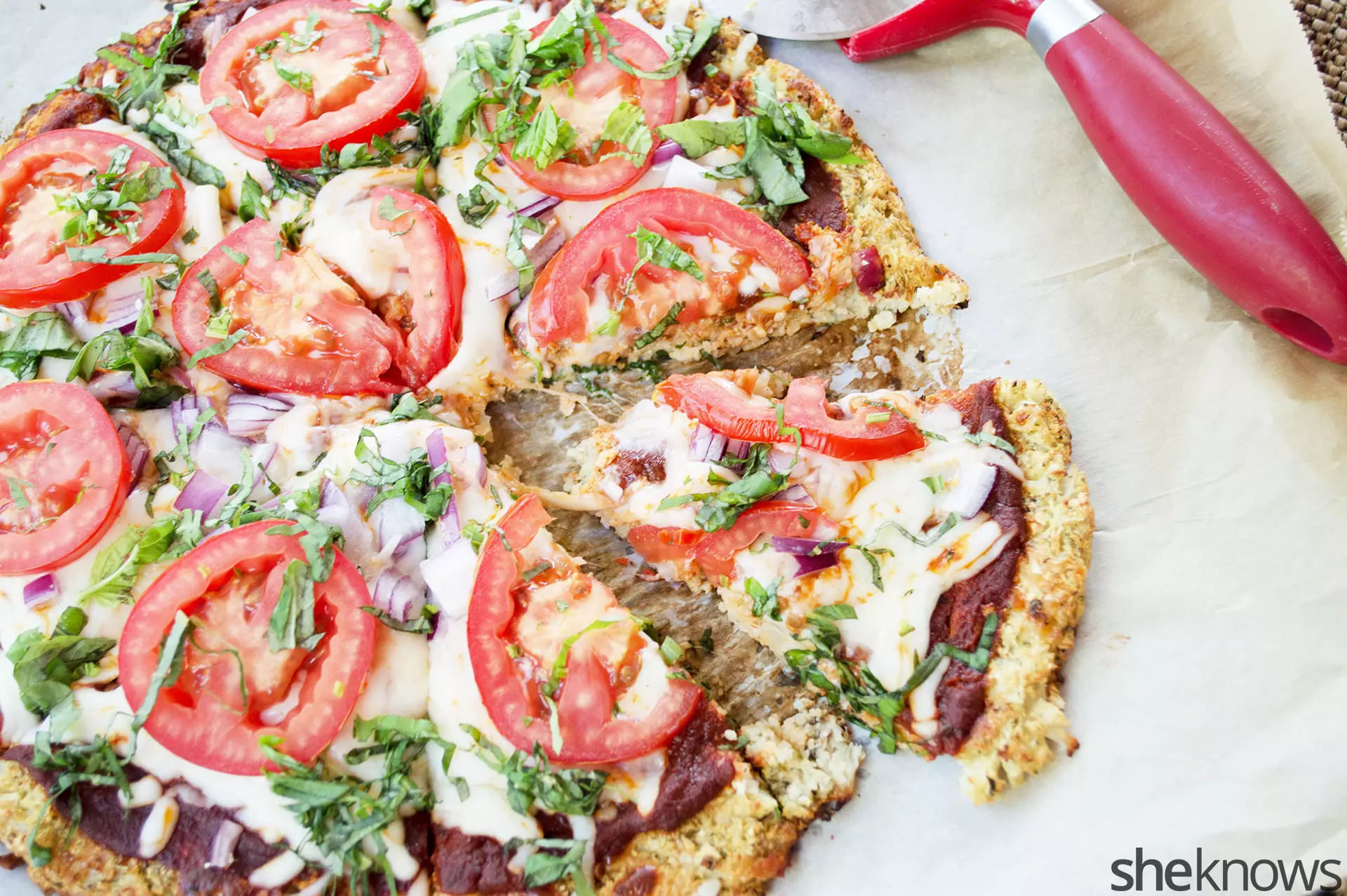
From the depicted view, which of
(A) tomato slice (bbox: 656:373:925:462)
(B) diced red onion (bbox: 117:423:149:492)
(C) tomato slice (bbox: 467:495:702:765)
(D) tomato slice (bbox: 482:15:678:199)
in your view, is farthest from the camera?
(D) tomato slice (bbox: 482:15:678:199)

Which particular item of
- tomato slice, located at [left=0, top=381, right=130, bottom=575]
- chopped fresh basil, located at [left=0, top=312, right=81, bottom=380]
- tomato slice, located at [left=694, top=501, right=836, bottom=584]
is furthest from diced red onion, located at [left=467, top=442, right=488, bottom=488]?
chopped fresh basil, located at [left=0, top=312, right=81, bottom=380]

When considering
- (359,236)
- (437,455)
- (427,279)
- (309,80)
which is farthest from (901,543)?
(309,80)

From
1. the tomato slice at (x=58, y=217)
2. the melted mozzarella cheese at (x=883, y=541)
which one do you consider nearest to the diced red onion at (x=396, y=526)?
the melted mozzarella cheese at (x=883, y=541)

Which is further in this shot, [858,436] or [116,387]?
[116,387]

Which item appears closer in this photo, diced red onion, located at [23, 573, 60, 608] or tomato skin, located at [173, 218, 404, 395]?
diced red onion, located at [23, 573, 60, 608]

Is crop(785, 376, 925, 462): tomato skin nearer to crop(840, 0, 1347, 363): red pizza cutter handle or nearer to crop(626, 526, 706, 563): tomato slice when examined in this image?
crop(626, 526, 706, 563): tomato slice

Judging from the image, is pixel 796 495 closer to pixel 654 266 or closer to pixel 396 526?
pixel 654 266
